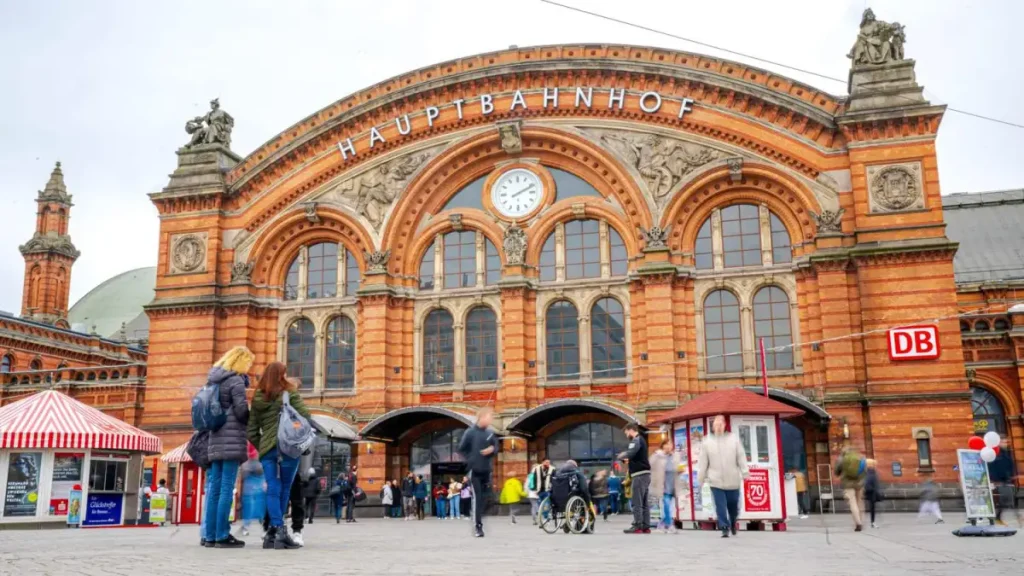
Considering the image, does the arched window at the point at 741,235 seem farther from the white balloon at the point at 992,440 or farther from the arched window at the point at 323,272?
the white balloon at the point at 992,440

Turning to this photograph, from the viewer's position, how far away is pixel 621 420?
32.0m

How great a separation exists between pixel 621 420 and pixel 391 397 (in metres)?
8.19

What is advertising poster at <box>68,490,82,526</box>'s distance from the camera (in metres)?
24.4

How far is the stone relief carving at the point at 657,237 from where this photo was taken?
3244 cm

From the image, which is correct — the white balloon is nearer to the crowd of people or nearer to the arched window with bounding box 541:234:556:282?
the crowd of people

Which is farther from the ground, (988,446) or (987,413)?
(987,413)

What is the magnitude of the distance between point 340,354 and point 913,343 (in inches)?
768

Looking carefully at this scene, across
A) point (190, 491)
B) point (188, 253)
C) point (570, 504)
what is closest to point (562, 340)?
point (190, 491)

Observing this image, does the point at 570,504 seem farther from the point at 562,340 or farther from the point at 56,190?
the point at 56,190

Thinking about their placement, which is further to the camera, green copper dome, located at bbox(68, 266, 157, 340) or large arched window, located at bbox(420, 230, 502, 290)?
green copper dome, located at bbox(68, 266, 157, 340)

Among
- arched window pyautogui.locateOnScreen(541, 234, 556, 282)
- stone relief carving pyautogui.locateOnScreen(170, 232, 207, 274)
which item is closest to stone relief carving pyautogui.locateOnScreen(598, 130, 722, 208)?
arched window pyautogui.locateOnScreen(541, 234, 556, 282)

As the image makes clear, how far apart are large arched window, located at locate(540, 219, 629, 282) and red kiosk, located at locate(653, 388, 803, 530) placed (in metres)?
12.2

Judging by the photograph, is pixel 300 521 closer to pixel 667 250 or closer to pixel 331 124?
pixel 667 250

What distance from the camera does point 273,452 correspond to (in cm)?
1142
